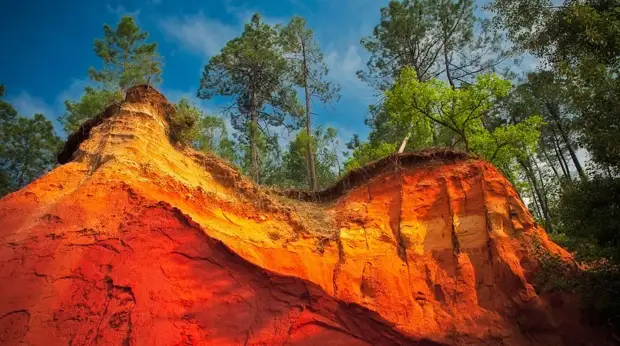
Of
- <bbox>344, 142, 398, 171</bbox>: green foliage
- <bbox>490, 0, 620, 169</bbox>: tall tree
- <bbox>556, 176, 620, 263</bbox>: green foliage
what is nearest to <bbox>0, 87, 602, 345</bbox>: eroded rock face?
<bbox>556, 176, 620, 263</bbox>: green foliage

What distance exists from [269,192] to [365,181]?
3.39 metres

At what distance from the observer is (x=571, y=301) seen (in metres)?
10.1

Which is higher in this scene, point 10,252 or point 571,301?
point 10,252

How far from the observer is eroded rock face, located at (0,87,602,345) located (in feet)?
24.1

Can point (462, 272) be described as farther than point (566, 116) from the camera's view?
No

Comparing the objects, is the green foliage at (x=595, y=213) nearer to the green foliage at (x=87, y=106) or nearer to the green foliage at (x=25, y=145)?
the green foliage at (x=87, y=106)

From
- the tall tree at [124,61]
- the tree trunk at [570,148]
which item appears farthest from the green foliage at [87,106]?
the tree trunk at [570,148]

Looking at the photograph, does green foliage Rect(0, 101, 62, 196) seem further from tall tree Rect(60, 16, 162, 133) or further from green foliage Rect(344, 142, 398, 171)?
green foliage Rect(344, 142, 398, 171)

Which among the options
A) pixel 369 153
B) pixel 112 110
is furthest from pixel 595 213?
pixel 369 153

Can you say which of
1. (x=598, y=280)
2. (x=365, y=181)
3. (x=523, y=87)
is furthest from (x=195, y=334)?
(x=523, y=87)

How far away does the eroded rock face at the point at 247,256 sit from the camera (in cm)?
735

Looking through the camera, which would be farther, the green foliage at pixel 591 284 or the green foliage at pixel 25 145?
the green foliage at pixel 25 145

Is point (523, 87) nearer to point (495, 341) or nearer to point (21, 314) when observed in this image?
point (495, 341)

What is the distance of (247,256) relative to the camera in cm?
941
